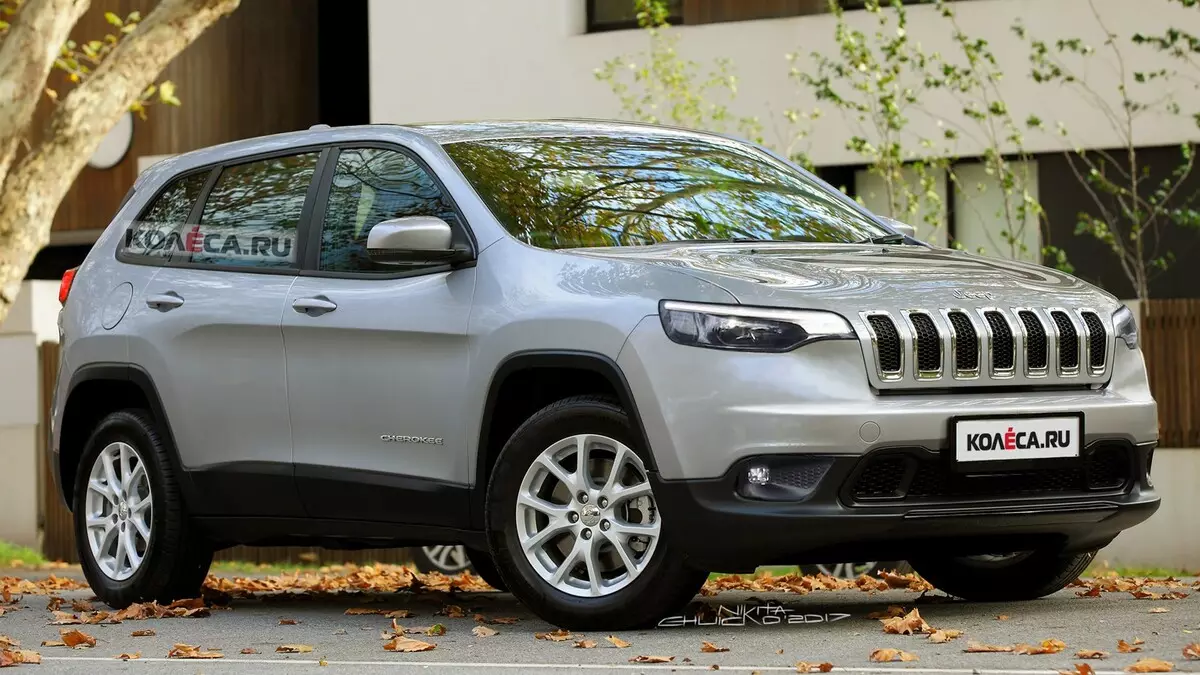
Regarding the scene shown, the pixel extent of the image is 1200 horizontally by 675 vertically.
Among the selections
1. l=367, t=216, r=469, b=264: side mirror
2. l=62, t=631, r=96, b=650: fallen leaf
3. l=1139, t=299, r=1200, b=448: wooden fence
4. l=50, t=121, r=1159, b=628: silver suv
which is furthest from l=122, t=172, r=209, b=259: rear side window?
l=1139, t=299, r=1200, b=448: wooden fence

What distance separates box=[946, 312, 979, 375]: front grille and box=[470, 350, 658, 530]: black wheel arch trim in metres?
1.03

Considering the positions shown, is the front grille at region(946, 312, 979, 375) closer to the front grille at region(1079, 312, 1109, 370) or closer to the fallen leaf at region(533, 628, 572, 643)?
the front grille at region(1079, 312, 1109, 370)

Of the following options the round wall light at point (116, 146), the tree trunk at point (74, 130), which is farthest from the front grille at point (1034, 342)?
the round wall light at point (116, 146)

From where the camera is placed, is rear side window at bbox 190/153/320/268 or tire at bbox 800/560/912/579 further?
tire at bbox 800/560/912/579

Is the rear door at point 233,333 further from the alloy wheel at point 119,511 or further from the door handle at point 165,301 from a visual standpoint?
the alloy wheel at point 119,511

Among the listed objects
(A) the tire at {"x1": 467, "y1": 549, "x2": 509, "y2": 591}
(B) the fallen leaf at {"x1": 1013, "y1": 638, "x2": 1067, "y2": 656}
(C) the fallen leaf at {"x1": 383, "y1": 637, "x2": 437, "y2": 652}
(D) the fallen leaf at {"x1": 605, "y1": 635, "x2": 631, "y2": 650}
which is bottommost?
(A) the tire at {"x1": 467, "y1": 549, "x2": 509, "y2": 591}

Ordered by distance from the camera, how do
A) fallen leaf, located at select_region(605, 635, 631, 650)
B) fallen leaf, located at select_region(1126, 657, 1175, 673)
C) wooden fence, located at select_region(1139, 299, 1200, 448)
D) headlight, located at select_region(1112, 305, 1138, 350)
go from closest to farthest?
fallen leaf, located at select_region(1126, 657, 1175, 673) → fallen leaf, located at select_region(605, 635, 631, 650) → headlight, located at select_region(1112, 305, 1138, 350) → wooden fence, located at select_region(1139, 299, 1200, 448)

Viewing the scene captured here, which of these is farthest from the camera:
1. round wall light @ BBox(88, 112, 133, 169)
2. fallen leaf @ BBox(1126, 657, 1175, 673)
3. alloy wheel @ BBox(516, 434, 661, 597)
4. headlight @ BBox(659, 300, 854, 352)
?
round wall light @ BBox(88, 112, 133, 169)

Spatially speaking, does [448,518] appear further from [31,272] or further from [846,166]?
[31,272]

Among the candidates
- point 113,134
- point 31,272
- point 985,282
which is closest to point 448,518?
point 985,282

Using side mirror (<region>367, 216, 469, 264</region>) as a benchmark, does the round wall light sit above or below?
above

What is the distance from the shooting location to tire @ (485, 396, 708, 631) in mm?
7070

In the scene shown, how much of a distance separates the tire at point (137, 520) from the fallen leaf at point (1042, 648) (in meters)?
3.78

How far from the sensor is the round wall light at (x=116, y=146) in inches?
981
